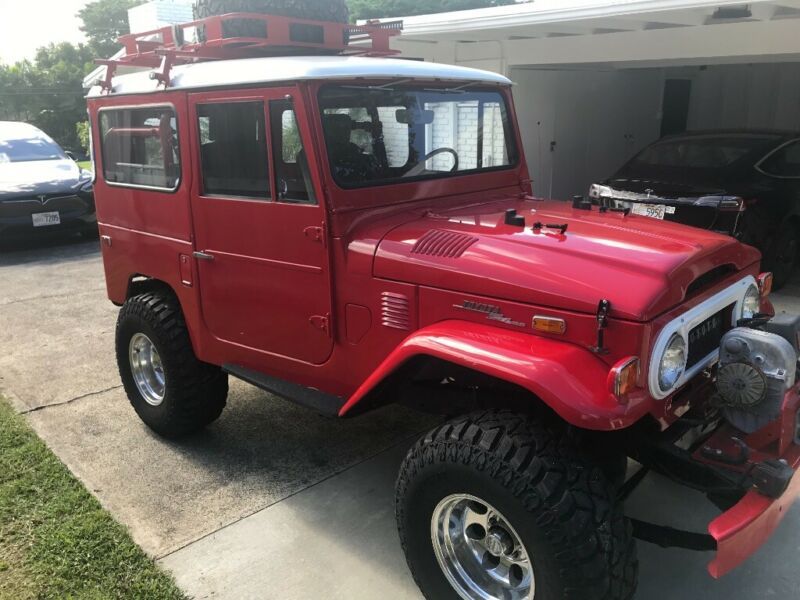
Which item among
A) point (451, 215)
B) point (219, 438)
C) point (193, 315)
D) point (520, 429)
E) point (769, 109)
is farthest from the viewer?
point (769, 109)

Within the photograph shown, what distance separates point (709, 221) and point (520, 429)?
4.79 metres

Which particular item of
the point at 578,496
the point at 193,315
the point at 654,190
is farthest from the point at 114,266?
the point at 654,190

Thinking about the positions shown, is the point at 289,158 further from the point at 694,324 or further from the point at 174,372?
the point at 694,324

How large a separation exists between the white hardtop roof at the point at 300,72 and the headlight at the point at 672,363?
1669 millimetres

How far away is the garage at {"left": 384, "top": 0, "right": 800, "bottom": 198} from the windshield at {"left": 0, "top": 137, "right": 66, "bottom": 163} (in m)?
6.12

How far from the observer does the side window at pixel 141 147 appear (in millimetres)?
3609

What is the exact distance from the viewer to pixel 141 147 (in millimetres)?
3881

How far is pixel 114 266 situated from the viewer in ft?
14.4

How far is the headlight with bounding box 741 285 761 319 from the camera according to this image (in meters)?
2.89

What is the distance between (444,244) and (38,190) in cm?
897

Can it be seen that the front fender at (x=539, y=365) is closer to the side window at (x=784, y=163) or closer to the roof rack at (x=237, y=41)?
the roof rack at (x=237, y=41)

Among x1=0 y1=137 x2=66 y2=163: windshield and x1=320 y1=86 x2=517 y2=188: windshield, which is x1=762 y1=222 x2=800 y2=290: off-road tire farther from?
x1=0 y1=137 x2=66 y2=163: windshield

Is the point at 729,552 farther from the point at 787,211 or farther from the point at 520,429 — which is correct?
the point at 787,211

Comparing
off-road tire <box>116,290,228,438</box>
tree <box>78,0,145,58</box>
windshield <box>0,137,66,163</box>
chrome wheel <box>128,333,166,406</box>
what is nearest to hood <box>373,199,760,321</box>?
off-road tire <box>116,290,228,438</box>
